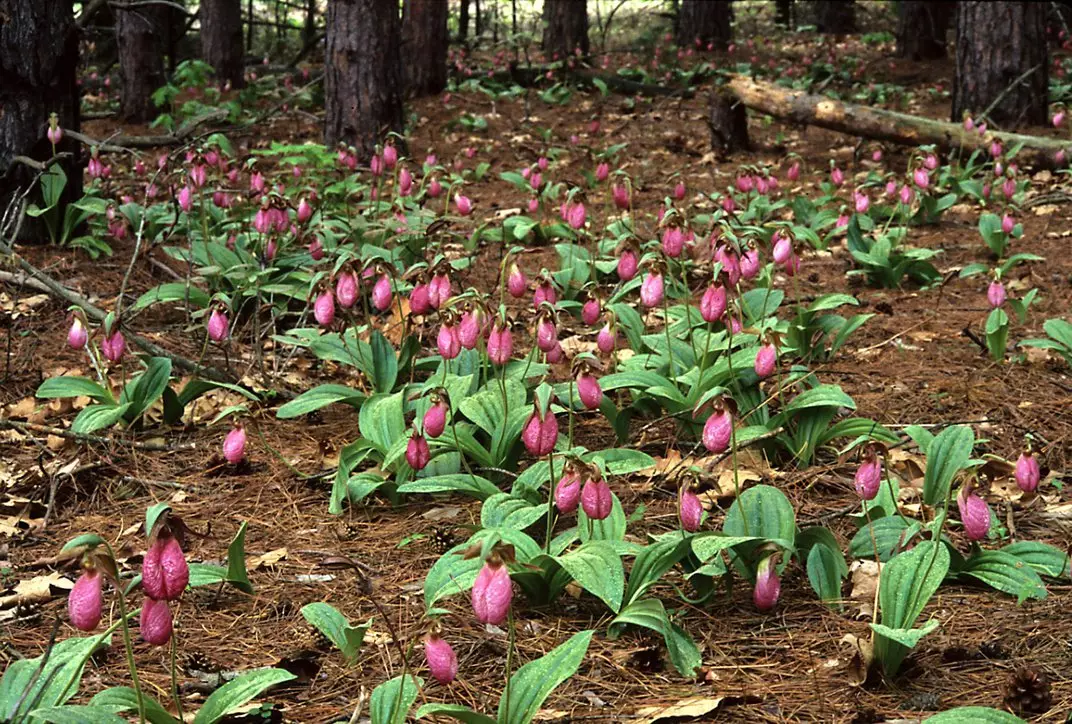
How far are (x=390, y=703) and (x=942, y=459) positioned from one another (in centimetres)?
175

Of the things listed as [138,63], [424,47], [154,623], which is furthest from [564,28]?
[154,623]

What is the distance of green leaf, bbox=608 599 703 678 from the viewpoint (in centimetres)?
228

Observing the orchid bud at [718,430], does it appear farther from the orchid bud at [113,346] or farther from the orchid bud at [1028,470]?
the orchid bud at [113,346]

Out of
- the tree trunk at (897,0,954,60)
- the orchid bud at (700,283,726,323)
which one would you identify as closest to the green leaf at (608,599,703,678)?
the orchid bud at (700,283,726,323)

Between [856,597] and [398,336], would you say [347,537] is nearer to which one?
[856,597]

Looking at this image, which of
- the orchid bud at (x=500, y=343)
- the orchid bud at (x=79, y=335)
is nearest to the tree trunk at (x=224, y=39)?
the orchid bud at (x=79, y=335)

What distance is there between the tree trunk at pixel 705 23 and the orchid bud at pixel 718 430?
52.6 ft

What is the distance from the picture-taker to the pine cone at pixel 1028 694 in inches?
79.2

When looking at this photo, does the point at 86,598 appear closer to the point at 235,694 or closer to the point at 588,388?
the point at 235,694

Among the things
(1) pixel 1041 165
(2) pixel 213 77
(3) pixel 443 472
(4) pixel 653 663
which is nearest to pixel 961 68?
(1) pixel 1041 165

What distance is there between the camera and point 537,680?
6.63ft

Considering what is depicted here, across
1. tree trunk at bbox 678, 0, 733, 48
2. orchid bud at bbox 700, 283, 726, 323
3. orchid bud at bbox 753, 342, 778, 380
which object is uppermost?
tree trunk at bbox 678, 0, 733, 48

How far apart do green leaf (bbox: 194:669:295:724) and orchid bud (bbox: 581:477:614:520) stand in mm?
721

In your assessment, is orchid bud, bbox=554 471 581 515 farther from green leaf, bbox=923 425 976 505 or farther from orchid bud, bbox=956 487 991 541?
green leaf, bbox=923 425 976 505
